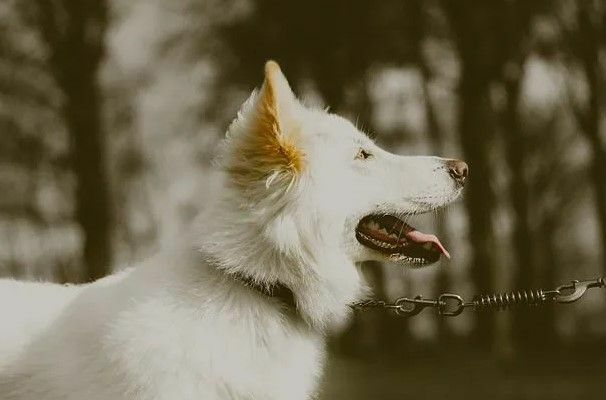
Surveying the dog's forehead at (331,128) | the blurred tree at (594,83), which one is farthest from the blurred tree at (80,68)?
the dog's forehead at (331,128)

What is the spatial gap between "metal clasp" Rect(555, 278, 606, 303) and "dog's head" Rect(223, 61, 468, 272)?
0.81 meters

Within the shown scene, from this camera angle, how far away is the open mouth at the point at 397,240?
434cm

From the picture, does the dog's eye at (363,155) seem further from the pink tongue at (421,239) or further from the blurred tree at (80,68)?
the blurred tree at (80,68)

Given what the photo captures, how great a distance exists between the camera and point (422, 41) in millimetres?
17188

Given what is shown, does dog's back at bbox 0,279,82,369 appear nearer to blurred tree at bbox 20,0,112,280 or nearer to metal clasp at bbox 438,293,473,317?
metal clasp at bbox 438,293,473,317

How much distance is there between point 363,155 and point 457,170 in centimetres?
51

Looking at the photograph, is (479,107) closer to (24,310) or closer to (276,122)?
(276,122)

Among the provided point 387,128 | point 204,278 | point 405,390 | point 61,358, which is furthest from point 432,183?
point 387,128

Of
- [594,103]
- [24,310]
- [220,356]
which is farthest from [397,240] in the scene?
[594,103]

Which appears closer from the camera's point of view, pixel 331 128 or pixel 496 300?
pixel 331 128

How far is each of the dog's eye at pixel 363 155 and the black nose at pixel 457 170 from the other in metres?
0.43

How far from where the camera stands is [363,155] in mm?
4434

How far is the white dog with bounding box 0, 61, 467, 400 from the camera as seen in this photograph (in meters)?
3.72

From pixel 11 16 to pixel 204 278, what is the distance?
12.7 m
